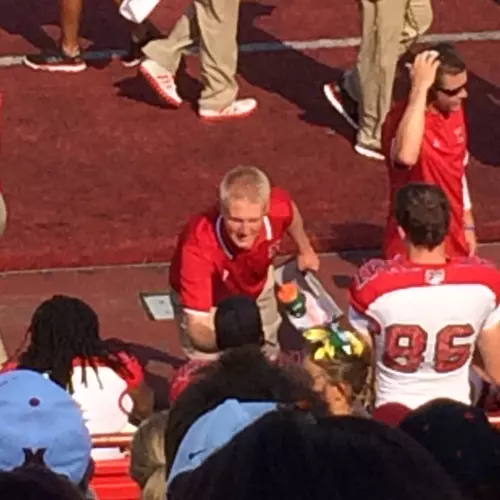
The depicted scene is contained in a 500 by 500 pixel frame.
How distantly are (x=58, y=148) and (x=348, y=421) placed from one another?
8.24 m

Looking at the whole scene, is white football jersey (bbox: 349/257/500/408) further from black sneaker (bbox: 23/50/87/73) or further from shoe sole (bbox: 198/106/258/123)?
black sneaker (bbox: 23/50/87/73)

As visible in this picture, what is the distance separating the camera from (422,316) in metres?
5.65

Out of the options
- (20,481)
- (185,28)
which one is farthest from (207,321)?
(185,28)

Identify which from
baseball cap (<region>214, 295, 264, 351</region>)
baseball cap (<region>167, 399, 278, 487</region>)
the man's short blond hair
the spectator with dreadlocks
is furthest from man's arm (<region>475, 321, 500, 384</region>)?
baseball cap (<region>167, 399, 278, 487</region>)

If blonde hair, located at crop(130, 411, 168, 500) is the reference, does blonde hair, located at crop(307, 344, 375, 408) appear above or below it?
below

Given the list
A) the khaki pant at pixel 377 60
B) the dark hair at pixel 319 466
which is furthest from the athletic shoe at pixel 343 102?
the dark hair at pixel 319 466

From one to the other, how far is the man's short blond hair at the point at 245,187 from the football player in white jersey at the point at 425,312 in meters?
0.64

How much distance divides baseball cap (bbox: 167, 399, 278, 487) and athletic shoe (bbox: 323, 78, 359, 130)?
786cm

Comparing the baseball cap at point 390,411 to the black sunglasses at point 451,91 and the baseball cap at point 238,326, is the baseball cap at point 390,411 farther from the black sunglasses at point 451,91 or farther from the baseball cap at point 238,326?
the black sunglasses at point 451,91

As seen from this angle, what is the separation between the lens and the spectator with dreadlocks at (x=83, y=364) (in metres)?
5.79

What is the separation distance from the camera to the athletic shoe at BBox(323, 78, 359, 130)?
35.0 ft

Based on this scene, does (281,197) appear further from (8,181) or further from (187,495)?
(187,495)

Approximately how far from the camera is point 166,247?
9.02 m

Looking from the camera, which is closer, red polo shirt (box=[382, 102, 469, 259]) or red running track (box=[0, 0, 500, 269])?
red polo shirt (box=[382, 102, 469, 259])
